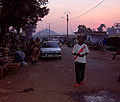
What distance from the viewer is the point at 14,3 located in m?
12.5

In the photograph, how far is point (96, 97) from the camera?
18.0 feet

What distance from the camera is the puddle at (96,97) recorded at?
5.20 meters

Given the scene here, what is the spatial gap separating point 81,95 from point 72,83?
1575 millimetres

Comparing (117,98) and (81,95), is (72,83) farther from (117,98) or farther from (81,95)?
(117,98)

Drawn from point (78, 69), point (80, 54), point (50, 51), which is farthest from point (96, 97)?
point (50, 51)

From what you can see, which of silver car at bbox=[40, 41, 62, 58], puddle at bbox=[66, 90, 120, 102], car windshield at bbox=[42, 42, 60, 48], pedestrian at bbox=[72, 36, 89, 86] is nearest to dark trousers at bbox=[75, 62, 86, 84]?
pedestrian at bbox=[72, 36, 89, 86]

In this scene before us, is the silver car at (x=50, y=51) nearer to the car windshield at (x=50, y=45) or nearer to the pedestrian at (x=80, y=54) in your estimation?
the car windshield at (x=50, y=45)

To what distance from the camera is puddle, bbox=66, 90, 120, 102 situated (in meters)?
5.20

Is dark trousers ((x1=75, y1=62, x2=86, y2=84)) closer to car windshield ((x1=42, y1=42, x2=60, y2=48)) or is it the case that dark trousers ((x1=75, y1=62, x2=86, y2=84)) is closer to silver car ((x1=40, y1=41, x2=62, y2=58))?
silver car ((x1=40, y1=41, x2=62, y2=58))

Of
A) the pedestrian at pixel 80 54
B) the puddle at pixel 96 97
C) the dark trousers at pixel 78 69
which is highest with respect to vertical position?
the pedestrian at pixel 80 54

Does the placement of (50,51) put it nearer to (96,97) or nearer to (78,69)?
(78,69)

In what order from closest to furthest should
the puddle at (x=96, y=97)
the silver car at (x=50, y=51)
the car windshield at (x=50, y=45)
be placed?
the puddle at (x=96, y=97) < the silver car at (x=50, y=51) < the car windshield at (x=50, y=45)

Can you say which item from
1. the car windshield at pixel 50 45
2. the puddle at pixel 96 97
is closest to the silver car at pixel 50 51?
the car windshield at pixel 50 45

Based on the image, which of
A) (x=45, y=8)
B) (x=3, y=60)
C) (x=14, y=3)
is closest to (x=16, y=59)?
(x=3, y=60)
